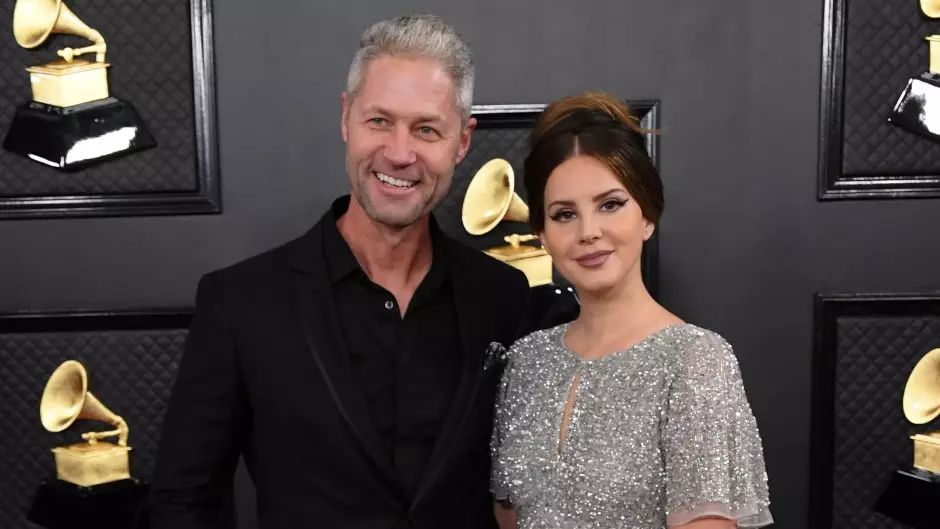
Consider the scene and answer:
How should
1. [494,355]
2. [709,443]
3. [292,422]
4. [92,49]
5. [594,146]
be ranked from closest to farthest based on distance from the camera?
1. [709,443]
2. [594,146]
3. [292,422]
4. [494,355]
5. [92,49]

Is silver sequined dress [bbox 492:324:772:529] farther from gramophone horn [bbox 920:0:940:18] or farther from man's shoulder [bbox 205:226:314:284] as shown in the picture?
gramophone horn [bbox 920:0:940:18]

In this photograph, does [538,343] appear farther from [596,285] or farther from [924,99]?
[924,99]

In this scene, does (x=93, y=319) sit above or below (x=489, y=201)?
below

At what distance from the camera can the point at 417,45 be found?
74.1 inches

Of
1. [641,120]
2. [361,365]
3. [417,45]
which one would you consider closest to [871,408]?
[641,120]

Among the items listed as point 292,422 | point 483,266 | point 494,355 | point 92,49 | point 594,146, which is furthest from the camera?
point 92,49

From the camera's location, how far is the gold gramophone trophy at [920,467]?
2.58 metres

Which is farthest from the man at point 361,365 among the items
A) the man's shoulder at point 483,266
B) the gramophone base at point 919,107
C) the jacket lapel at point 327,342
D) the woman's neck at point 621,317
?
the gramophone base at point 919,107

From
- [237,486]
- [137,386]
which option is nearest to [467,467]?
[237,486]

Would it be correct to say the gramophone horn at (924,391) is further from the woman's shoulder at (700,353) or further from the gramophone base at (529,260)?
the woman's shoulder at (700,353)

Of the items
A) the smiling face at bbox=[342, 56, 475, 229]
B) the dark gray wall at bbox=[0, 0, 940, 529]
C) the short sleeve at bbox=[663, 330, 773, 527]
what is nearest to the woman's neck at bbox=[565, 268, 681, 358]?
the short sleeve at bbox=[663, 330, 773, 527]

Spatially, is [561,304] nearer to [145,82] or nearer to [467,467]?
[467,467]

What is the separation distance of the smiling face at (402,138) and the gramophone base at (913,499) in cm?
148

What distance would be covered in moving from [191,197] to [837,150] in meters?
1.55
